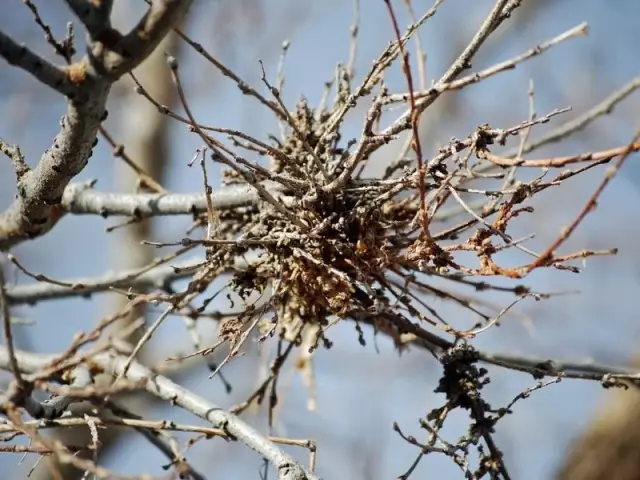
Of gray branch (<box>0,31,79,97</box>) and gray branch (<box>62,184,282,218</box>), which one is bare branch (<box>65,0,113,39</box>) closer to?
gray branch (<box>0,31,79,97</box>)

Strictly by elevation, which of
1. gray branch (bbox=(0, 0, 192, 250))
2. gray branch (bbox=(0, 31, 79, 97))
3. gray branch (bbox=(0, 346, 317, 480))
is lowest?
gray branch (bbox=(0, 346, 317, 480))

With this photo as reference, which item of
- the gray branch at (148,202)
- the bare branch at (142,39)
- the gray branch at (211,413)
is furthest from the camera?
the gray branch at (148,202)

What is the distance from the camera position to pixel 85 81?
0.78 metres

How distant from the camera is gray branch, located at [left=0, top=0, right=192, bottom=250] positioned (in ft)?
2.36

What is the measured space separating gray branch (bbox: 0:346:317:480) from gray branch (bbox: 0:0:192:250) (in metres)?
0.33

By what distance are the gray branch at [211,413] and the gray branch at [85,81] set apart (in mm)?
326

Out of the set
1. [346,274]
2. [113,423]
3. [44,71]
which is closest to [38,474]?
[113,423]

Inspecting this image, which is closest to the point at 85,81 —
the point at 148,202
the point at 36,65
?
the point at 36,65

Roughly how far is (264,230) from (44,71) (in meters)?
0.48

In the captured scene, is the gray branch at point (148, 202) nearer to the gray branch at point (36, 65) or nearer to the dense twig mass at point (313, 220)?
the dense twig mass at point (313, 220)

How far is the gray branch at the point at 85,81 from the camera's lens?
72 cm

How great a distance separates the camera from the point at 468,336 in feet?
3.40

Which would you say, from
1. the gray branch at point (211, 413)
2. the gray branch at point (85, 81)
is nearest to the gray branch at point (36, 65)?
the gray branch at point (85, 81)

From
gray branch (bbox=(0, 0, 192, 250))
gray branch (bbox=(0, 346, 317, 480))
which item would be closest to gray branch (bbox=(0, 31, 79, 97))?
gray branch (bbox=(0, 0, 192, 250))
